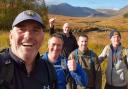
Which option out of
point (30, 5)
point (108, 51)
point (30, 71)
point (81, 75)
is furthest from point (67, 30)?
point (30, 5)

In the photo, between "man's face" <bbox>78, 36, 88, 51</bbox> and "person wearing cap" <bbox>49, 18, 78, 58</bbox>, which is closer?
"man's face" <bbox>78, 36, 88, 51</bbox>

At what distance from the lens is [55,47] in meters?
5.03

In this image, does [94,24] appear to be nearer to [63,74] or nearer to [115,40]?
[115,40]

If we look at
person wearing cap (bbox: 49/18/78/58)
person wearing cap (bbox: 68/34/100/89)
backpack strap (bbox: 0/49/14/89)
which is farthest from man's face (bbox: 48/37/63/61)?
person wearing cap (bbox: 49/18/78/58)

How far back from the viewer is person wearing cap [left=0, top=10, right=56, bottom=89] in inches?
98.8

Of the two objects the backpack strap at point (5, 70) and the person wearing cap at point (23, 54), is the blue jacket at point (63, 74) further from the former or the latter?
the backpack strap at point (5, 70)

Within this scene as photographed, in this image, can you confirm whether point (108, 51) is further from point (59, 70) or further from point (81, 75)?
point (59, 70)

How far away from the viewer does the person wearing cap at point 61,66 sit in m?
4.74

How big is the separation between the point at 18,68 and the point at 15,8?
40.0 m

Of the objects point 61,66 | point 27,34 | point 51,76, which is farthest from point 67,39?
point 27,34

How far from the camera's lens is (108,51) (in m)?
7.03

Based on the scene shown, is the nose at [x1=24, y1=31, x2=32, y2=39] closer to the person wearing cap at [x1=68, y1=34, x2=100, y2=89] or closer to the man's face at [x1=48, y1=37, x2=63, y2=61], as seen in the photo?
the man's face at [x1=48, y1=37, x2=63, y2=61]

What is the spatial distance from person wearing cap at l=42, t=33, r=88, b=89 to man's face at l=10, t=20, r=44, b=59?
6.93 feet

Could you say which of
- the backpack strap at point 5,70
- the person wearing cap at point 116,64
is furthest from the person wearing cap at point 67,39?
the backpack strap at point 5,70
